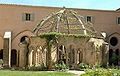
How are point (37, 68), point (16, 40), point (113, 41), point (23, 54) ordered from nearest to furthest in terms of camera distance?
point (37, 68) < point (23, 54) < point (16, 40) < point (113, 41)

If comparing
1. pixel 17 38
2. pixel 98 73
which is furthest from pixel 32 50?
pixel 98 73

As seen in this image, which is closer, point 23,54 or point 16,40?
point 23,54

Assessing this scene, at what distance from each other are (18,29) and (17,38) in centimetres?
119

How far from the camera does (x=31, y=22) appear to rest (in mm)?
24156

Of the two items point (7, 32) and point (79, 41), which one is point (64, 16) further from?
point (7, 32)

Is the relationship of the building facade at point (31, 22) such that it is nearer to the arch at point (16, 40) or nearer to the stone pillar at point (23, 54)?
the arch at point (16, 40)

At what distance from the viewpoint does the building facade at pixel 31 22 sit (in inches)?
919

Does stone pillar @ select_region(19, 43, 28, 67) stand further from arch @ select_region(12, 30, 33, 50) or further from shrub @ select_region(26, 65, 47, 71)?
arch @ select_region(12, 30, 33, 50)

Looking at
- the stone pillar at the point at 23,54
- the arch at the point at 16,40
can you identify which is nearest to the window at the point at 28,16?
the arch at the point at 16,40

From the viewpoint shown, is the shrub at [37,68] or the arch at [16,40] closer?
the shrub at [37,68]

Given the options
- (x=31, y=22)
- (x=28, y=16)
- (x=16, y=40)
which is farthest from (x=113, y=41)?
(x=16, y=40)

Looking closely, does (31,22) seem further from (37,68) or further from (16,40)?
(37,68)

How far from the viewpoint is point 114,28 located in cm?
2616

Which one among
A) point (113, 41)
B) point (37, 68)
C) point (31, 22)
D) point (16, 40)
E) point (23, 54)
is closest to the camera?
point (37, 68)
